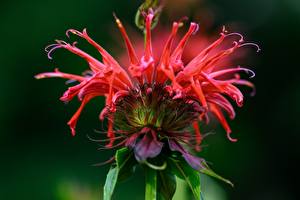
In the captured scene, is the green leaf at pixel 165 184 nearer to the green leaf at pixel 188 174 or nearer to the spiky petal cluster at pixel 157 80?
the green leaf at pixel 188 174

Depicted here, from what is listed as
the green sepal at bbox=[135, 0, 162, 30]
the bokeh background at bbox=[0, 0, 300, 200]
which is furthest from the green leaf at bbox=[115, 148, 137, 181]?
the bokeh background at bbox=[0, 0, 300, 200]

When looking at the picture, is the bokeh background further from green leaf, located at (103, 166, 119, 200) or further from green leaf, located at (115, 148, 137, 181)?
green leaf, located at (103, 166, 119, 200)

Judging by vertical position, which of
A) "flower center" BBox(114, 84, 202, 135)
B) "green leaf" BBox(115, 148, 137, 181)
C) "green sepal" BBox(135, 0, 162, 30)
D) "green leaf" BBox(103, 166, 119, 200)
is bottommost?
"green leaf" BBox(103, 166, 119, 200)

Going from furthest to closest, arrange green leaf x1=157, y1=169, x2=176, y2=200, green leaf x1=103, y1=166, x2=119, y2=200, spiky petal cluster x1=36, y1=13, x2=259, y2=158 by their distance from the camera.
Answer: green leaf x1=157, y1=169, x2=176, y2=200, spiky petal cluster x1=36, y1=13, x2=259, y2=158, green leaf x1=103, y1=166, x2=119, y2=200

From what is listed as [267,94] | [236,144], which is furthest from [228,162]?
[267,94]

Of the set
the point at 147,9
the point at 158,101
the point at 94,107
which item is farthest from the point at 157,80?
the point at 94,107

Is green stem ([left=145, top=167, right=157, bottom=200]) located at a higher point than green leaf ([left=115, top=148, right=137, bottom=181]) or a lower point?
lower
